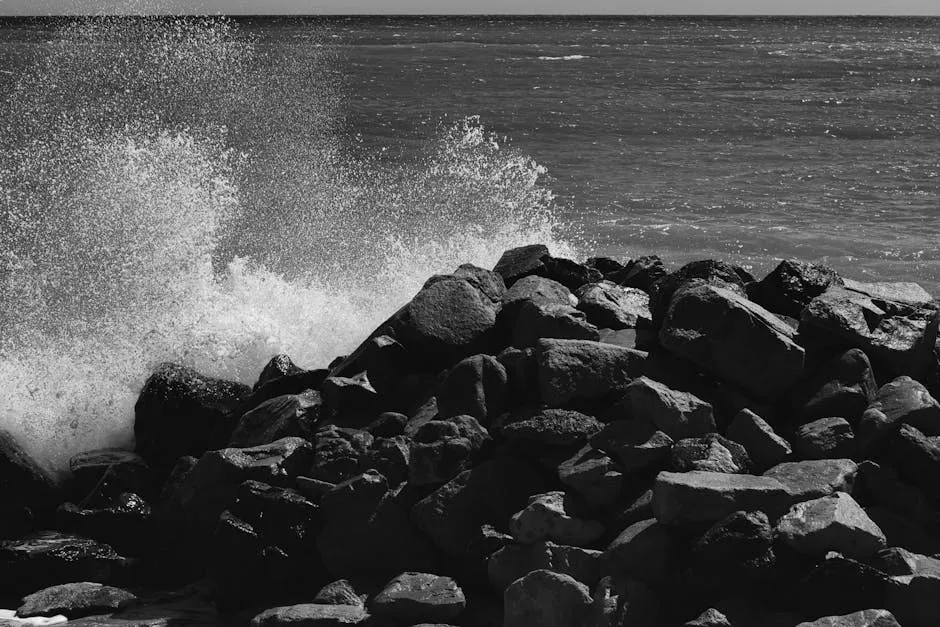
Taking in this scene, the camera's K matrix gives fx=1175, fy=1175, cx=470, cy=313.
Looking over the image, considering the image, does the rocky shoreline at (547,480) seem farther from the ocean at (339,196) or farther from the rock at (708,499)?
the ocean at (339,196)

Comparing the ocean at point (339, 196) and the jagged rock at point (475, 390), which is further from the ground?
the jagged rock at point (475, 390)

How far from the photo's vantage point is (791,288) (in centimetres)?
579

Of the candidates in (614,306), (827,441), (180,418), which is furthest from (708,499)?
(180,418)

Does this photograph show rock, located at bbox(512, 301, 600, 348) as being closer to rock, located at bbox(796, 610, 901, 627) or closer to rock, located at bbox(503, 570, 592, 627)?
rock, located at bbox(503, 570, 592, 627)

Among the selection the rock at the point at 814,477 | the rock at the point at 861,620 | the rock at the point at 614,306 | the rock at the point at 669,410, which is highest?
the rock at the point at 614,306

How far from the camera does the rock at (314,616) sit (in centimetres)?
431

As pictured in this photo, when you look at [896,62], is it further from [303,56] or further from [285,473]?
[285,473]

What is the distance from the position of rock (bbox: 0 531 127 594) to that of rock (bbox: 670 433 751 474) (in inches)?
103

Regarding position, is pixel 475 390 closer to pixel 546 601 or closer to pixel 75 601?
pixel 546 601

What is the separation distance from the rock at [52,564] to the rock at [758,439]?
9.26 ft

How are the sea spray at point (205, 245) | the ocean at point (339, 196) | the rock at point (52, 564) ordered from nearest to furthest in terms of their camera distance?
the rock at point (52, 564), the sea spray at point (205, 245), the ocean at point (339, 196)

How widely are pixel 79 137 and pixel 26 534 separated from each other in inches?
530

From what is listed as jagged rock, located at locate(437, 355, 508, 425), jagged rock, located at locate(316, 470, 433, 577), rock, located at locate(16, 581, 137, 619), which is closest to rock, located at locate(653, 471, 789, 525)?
jagged rock, located at locate(316, 470, 433, 577)

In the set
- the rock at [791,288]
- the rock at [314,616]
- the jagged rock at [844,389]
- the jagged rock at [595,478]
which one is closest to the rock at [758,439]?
the jagged rock at [844,389]
